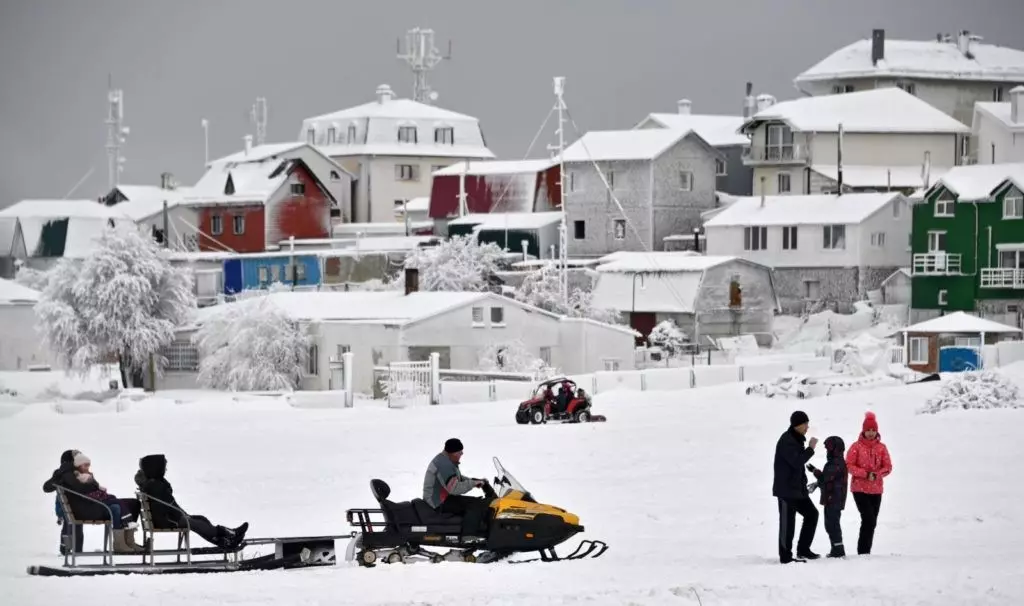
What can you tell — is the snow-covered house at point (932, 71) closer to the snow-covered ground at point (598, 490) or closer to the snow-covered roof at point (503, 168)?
the snow-covered roof at point (503, 168)

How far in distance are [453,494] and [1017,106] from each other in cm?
7265

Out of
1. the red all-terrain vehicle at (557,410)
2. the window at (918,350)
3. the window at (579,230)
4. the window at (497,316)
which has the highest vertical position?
the window at (579,230)

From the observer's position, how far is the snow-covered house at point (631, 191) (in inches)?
3295

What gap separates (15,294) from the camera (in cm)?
7419

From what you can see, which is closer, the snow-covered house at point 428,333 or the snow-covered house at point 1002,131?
the snow-covered house at point 428,333

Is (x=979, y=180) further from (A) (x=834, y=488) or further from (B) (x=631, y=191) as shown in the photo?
(A) (x=834, y=488)

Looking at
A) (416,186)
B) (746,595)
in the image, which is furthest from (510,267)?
(746,595)

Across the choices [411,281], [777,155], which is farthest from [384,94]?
[411,281]

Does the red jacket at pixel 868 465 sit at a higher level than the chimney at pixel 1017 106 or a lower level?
lower

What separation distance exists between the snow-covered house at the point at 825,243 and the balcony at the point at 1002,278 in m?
6.38

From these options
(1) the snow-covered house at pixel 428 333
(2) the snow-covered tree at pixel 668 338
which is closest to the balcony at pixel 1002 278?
(2) the snow-covered tree at pixel 668 338

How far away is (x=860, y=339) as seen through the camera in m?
62.0

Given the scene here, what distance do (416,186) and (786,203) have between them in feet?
104

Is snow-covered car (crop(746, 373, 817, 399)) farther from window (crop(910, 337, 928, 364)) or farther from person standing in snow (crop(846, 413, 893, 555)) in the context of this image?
person standing in snow (crop(846, 413, 893, 555))
